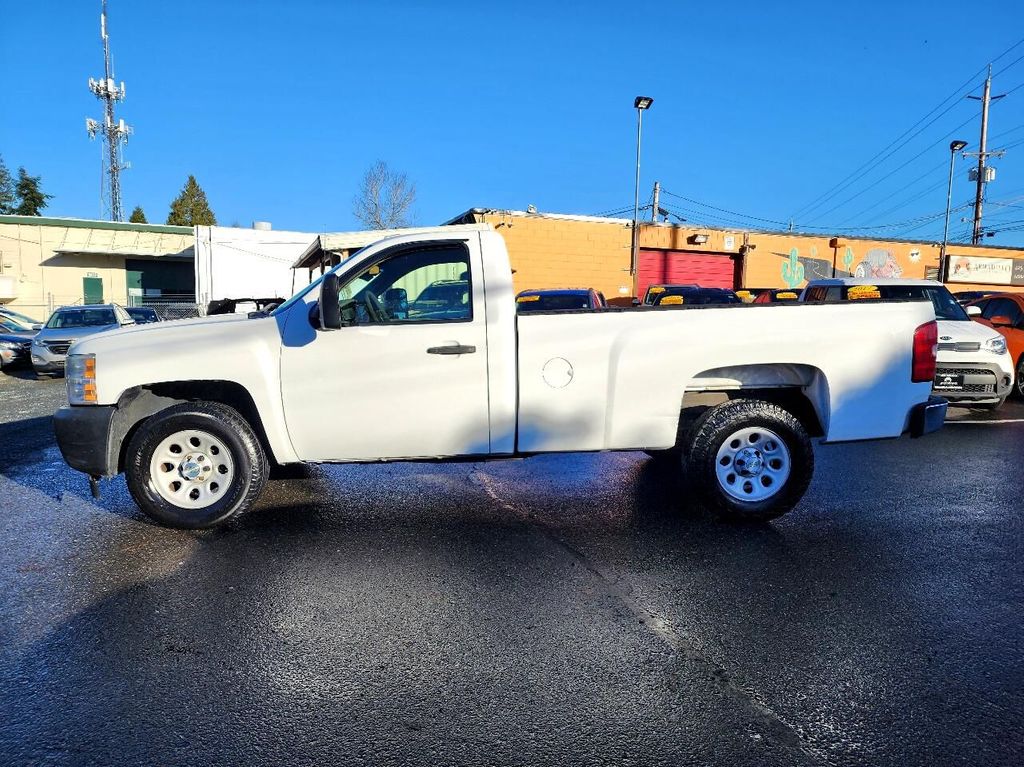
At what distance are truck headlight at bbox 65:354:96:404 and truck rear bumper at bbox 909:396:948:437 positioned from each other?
225 inches

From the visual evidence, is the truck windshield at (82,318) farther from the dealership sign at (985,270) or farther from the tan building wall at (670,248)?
the dealership sign at (985,270)

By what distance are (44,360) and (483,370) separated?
13710 mm

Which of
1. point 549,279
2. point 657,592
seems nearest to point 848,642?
point 657,592

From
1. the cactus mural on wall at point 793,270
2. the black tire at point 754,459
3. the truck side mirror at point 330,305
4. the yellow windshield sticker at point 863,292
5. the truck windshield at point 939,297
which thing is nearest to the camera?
the truck side mirror at point 330,305

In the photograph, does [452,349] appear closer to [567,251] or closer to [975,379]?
[975,379]

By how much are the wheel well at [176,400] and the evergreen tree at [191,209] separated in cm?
5936

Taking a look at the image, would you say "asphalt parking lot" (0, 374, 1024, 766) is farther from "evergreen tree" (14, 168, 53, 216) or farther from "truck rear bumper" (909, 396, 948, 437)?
"evergreen tree" (14, 168, 53, 216)

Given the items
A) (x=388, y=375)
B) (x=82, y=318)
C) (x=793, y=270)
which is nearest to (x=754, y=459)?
(x=388, y=375)

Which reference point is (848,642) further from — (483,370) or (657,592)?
(483,370)

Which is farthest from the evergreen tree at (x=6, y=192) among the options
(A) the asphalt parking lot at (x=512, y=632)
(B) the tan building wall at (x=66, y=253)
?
(A) the asphalt parking lot at (x=512, y=632)

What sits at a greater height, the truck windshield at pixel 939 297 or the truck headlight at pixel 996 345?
the truck windshield at pixel 939 297

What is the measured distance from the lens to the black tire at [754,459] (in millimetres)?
4703

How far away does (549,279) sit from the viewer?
79.8 ft

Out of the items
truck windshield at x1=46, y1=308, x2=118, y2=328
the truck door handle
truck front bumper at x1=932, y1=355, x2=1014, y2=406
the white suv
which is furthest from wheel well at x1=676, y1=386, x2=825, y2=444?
truck windshield at x1=46, y1=308, x2=118, y2=328
